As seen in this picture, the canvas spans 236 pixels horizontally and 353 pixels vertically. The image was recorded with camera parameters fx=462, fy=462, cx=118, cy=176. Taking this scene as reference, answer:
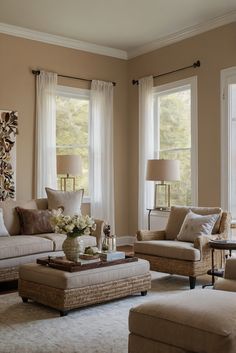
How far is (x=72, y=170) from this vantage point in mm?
6918

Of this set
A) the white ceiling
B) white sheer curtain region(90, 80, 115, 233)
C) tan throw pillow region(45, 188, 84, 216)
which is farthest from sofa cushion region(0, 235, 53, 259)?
the white ceiling

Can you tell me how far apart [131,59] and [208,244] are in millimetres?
4293

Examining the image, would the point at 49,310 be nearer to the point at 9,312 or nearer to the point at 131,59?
the point at 9,312

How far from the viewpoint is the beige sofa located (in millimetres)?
4965

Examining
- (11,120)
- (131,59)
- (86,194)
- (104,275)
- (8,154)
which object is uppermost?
(131,59)

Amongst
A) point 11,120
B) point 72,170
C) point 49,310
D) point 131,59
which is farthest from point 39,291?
point 131,59

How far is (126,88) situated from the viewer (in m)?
8.33

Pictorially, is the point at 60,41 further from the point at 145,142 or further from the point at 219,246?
the point at 219,246

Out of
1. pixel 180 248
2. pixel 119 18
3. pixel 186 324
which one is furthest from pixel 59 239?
pixel 119 18

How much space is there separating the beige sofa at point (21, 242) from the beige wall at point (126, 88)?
1.15m

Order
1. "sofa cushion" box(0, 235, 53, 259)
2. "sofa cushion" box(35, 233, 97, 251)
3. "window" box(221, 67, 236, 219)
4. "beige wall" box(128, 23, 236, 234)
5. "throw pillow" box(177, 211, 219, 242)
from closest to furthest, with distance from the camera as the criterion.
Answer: "sofa cushion" box(0, 235, 53, 259) → "throw pillow" box(177, 211, 219, 242) → "sofa cushion" box(35, 233, 97, 251) → "window" box(221, 67, 236, 219) → "beige wall" box(128, 23, 236, 234)

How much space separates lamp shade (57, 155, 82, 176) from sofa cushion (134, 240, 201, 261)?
1876 millimetres

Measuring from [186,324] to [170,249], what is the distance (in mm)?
2637

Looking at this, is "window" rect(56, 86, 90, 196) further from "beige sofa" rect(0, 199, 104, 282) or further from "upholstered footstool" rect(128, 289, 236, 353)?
"upholstered footstool" rect(128, 289, 236, 353)
